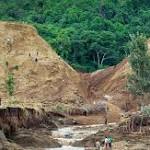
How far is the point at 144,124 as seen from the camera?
177 feet

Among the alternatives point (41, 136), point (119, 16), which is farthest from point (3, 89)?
point (119, 16)

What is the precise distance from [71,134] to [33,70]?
28174mm

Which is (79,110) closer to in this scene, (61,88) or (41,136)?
(61,88)

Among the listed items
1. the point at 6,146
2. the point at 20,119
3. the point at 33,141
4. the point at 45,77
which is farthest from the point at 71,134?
the point at 45,77

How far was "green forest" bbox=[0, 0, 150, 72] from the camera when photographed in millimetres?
112250

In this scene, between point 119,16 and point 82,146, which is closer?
point 82,146

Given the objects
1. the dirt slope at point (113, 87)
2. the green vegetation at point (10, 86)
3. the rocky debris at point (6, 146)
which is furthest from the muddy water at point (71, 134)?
the dirt slope at point (113, 87)

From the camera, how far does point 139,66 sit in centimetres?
6512

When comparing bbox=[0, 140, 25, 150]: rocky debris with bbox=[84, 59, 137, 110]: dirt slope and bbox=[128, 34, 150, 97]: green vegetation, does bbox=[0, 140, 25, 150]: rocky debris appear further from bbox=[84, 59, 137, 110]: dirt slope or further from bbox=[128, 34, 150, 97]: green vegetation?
bbox=[84, 59, 137, 110]: dirt slope

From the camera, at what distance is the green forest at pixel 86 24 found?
368ft

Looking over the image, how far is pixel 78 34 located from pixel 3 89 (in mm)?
37854

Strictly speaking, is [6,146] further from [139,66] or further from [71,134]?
[139,66]

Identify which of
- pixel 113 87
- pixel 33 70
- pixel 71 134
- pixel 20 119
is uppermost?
pixel 33 70

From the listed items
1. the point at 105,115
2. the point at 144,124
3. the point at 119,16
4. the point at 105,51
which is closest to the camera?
the point at 144,124
